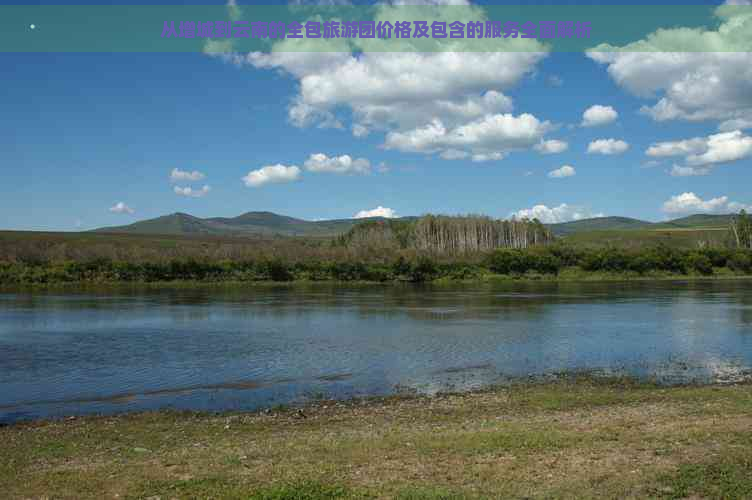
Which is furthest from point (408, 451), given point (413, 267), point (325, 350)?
point (413, 267)

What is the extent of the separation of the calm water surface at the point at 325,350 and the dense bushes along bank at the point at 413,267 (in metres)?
67.6

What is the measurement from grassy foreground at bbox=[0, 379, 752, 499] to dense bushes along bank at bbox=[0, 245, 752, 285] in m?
124

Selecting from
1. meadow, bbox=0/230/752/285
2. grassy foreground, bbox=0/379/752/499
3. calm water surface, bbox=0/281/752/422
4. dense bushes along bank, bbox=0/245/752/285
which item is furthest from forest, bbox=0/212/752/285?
grassy foreground, bbox=0/379/752/499

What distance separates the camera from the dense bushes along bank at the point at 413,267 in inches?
5576

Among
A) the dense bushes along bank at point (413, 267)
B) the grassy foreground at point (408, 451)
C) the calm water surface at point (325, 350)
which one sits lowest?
the calm water surface at point (325, 350)

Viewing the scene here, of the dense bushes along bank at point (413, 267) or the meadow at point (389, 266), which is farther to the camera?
the meadow at point (389, 266)

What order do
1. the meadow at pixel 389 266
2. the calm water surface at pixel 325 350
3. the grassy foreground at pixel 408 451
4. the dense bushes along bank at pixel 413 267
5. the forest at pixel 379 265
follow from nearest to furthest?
the grassy foreground at pixel 408 451 < the calm water surface at pixel 325 350 < the dense bushes along bank at pixel 413 267 < the forest at pixel 379 265 < the meadow at pixel 389 266

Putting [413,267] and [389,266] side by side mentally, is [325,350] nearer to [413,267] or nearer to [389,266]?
[413,267]

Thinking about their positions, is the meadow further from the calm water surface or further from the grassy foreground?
the grassy foreground

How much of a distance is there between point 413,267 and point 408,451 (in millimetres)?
132144

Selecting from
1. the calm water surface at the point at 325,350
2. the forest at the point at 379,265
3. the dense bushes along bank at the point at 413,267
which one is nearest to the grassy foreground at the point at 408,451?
the calm water surface at the point at 325,350

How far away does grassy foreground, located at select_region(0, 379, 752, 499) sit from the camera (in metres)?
13.0

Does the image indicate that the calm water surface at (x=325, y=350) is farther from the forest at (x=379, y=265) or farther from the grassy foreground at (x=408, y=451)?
the forest at (x=379, y=265)

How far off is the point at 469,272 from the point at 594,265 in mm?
30945
